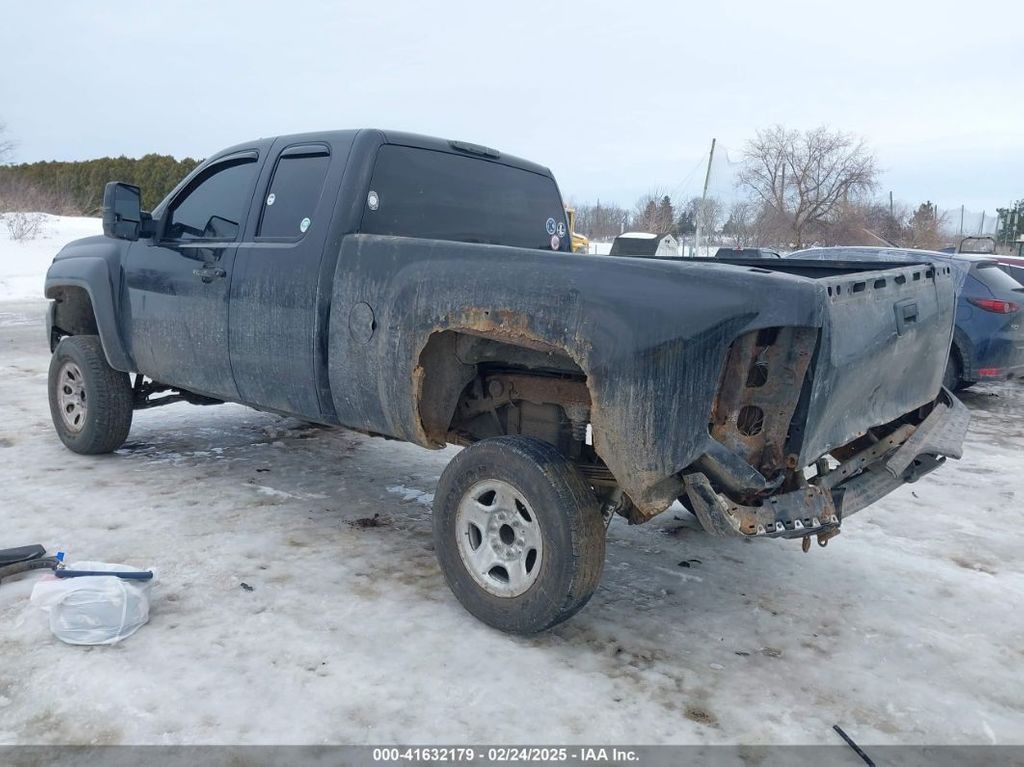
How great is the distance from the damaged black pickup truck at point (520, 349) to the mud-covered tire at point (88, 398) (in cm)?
38

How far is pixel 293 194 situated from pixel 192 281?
35.0 inches

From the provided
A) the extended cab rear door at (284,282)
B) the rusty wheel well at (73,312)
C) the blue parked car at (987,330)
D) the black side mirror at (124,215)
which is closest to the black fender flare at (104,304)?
the rusty wheel well at (73,312)

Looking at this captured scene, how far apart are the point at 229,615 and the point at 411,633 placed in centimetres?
77

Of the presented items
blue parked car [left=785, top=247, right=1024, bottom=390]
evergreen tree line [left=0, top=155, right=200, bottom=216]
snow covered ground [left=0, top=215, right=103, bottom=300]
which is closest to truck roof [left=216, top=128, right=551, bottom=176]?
blue parked car [left=785, top=247, right=1024, bottom=390]

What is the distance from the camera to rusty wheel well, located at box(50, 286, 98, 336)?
581 cm

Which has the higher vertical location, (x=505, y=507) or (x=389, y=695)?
(x=505, y=507)

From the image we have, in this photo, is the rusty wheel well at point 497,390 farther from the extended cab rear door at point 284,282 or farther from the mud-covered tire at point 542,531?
the extended cab rear door at point 284,282

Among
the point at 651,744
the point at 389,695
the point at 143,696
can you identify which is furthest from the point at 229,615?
the point at 651,744

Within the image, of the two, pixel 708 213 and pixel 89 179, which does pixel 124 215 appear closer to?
pixel 708 213

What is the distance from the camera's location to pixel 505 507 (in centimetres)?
331

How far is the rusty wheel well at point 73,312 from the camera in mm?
5809

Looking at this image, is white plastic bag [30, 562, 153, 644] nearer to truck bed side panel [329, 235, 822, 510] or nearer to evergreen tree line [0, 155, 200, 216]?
truck bed side panel [329, 235, 822, 510]

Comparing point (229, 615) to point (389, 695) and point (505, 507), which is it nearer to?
point (389, 695)

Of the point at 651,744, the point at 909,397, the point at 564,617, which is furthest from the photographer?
the point at 909,397
